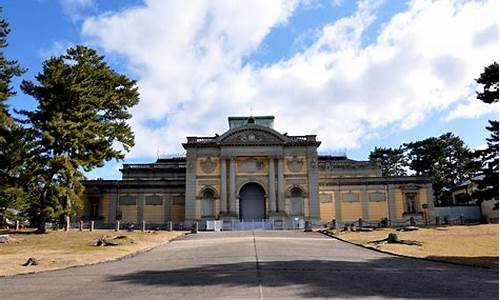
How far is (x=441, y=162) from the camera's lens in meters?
68.8

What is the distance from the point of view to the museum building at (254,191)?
158 ft

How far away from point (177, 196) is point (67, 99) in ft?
71.0

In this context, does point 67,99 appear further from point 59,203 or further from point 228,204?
point 228,204

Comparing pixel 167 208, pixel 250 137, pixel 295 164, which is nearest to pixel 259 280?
pixel 250 137

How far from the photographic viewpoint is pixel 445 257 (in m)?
16.7

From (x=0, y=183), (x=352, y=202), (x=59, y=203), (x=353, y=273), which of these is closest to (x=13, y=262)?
(x=353, y=273)

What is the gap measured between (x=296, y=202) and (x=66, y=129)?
26.5 metres

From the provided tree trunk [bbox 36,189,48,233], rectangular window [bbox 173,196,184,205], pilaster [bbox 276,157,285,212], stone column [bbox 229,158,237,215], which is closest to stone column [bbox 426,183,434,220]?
pilaster [bbox 276,157,285,212]

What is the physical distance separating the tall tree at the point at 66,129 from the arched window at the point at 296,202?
21.0m

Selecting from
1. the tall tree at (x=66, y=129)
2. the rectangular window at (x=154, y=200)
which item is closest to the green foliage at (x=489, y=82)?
the tall tree at (x=66, y=129)

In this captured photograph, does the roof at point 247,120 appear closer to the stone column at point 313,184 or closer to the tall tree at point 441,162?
the stone column at point 313,184

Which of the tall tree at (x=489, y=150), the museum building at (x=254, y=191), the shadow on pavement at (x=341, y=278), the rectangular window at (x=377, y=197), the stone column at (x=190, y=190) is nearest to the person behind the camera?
the shadow on pavement at (x=341, y=278)

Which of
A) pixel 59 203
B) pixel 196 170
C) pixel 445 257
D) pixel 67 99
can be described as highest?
pixel 67 99

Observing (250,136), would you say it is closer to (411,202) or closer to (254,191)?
(254,191)
